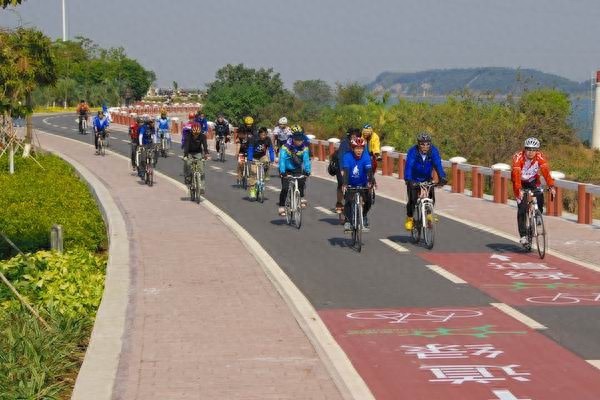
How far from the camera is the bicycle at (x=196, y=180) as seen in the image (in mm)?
25125

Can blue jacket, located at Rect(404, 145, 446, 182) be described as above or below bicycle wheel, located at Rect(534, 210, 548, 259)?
above

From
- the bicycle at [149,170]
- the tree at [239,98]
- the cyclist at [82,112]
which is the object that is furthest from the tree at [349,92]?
the bicycle at [149,170]

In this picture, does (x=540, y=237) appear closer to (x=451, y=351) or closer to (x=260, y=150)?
(x=451, y=351)

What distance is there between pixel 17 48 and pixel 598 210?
68.3ft

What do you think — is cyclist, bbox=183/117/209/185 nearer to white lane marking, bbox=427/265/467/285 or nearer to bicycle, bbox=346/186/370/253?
bicycle, bbox=346/186/370/253

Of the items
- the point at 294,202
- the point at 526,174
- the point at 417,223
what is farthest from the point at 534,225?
the point at 294,202

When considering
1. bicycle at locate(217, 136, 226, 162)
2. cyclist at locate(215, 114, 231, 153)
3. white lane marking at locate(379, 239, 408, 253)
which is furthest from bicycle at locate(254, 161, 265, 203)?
bicycle at locate(217, 136, 226, 162)

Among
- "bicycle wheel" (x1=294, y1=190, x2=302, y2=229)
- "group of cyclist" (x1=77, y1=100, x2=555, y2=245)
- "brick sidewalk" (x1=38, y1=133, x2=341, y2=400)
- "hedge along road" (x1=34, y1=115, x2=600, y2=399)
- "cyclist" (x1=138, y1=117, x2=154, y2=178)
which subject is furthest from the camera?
"cyclist" (x1=138, y1=117, x2=154, y2=178)

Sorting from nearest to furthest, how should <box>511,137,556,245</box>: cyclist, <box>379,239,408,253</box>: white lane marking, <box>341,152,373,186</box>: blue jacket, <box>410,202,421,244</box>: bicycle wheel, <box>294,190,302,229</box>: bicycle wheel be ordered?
<box>511,137,556,245</box>: cyclist → <box>379,239,408,253</box>: white lane marking → <box>341,152,373,186</box>: blue jacket → <box>410,202,421,244</box>: bicycle wheel → <box>294,190,302,229</box>: bicycle wheel

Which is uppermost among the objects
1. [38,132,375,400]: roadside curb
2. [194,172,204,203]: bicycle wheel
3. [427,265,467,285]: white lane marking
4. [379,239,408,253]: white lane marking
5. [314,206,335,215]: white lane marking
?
[194,172,204,203]: bicycle wheel

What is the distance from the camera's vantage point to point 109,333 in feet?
33.8

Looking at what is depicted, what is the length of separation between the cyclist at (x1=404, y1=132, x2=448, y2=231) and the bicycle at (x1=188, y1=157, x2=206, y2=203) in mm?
7896

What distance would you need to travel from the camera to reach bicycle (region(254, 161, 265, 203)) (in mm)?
25531

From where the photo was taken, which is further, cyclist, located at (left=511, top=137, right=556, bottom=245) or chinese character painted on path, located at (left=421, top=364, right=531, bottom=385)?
cyclist, located at (left=511, top=137, right=556, bottom=245)
